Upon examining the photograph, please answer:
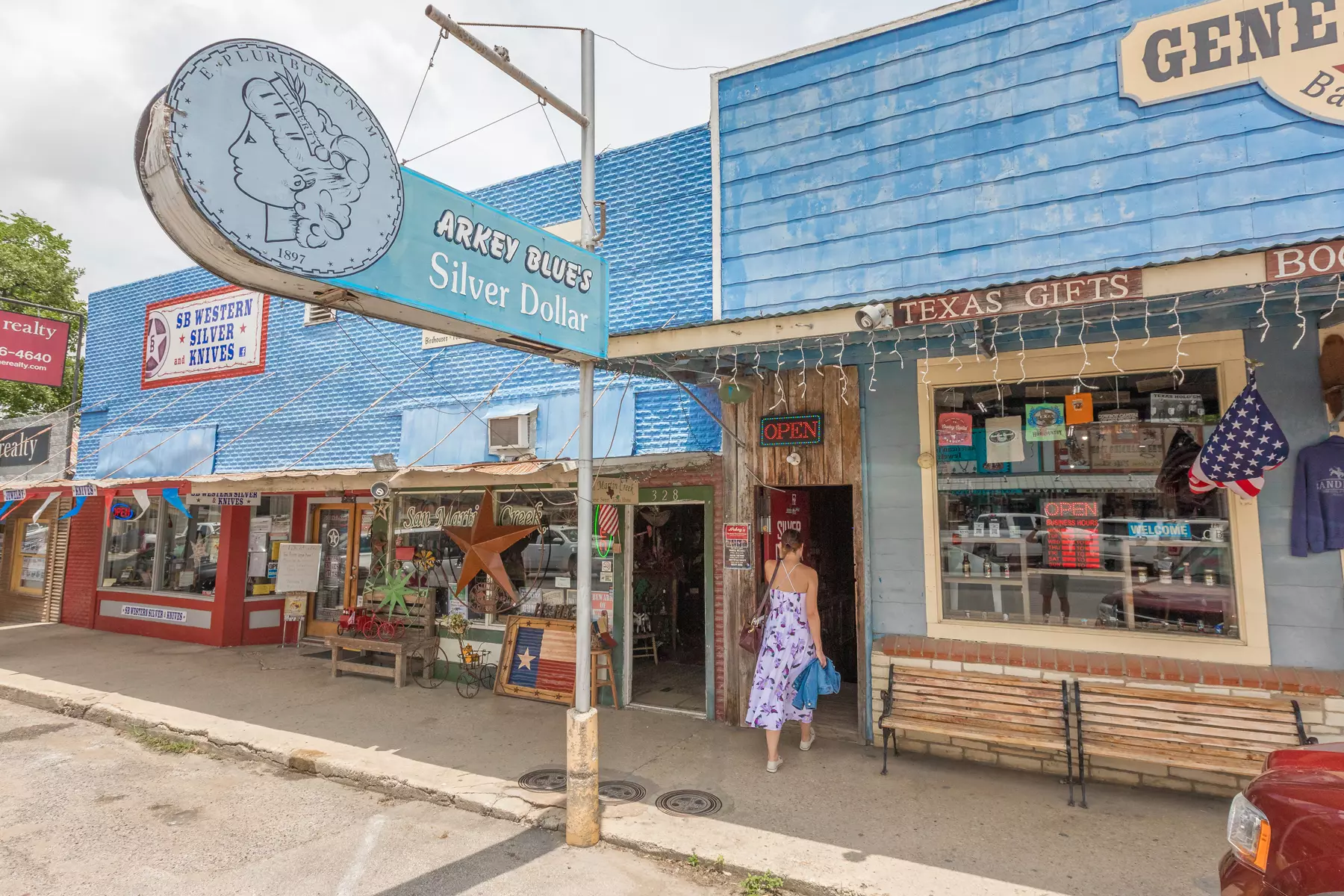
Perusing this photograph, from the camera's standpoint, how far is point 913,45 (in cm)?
708

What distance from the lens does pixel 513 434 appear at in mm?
9203

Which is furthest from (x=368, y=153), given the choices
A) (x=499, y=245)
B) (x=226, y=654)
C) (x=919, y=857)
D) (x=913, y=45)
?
(x=226, y=654)

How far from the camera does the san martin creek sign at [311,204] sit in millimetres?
2898

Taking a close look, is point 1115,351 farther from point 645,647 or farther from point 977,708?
point 645,647

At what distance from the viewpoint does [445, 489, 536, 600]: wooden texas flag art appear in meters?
8.52

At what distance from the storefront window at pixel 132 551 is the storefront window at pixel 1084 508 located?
13433 millimetres

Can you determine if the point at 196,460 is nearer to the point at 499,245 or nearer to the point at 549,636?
the point at 549,636

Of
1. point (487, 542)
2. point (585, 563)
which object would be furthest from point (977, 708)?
point (487, 542)

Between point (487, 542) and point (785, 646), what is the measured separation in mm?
3965

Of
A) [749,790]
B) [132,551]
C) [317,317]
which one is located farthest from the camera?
[132,551]

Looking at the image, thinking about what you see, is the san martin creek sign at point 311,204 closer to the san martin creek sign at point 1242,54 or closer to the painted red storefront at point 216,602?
the san martin creek sign at point 1242,54

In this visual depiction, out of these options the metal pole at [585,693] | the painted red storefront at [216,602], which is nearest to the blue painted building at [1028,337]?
the metal pole at [585,693]

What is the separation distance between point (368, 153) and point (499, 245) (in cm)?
100

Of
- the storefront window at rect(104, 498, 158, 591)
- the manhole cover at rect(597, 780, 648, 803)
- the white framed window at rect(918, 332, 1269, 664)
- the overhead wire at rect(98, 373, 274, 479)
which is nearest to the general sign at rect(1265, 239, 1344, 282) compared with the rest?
the white framed window at rect(918, 332, 1269, 664)
